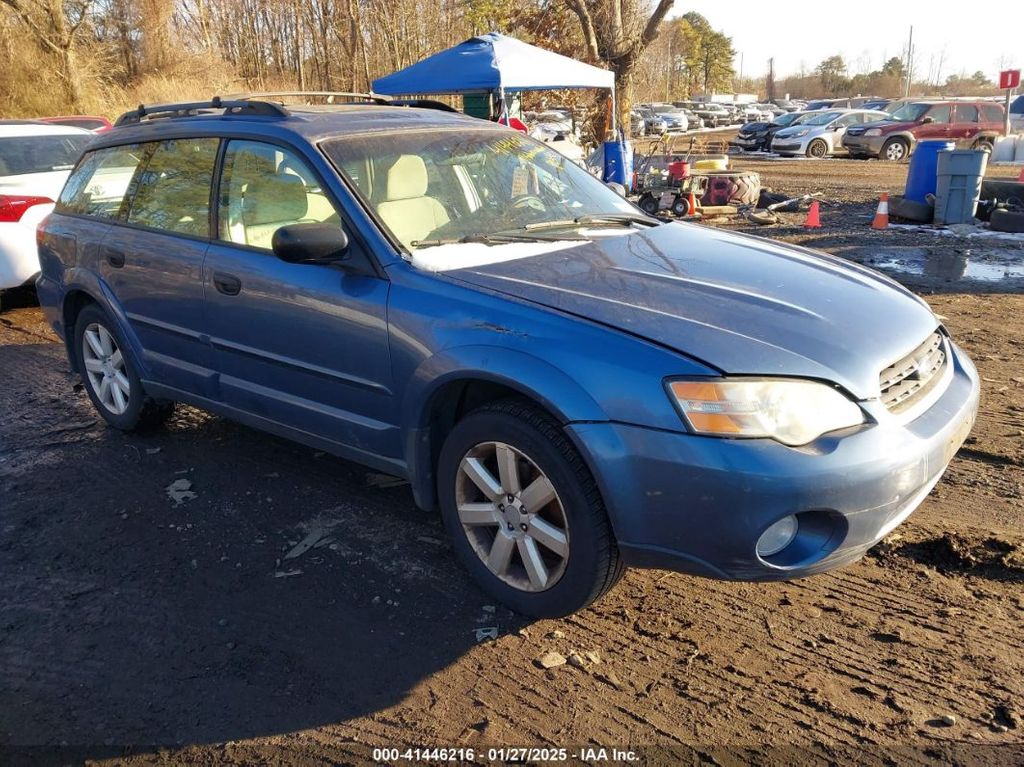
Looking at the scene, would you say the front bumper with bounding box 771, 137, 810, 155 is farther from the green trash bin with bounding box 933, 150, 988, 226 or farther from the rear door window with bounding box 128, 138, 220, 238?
the rear door window with bounding box 128, 138, 220, 238

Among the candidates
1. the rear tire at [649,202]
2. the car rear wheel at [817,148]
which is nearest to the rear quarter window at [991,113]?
the car rear wheel at [817,148]

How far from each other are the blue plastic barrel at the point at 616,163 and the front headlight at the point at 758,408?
11.0 m

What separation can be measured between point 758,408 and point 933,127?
25.3 metres

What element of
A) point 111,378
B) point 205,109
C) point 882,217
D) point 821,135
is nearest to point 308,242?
point 205,109

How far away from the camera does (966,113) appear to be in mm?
23906

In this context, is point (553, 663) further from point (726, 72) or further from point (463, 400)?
point (726, 72)

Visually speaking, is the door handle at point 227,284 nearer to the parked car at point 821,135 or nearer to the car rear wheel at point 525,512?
the car rear wheel at point 525,512

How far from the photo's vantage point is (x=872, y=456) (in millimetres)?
2488

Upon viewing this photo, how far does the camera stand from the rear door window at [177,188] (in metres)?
3.98

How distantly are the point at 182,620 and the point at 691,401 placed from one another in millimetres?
2077

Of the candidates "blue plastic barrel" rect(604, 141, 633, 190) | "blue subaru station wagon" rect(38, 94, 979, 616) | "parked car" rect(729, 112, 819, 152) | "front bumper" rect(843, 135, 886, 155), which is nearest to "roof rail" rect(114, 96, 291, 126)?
"blue subaru station wagon" rect(38, 94, 979, 616)

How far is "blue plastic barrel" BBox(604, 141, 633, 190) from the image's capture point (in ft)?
43.0

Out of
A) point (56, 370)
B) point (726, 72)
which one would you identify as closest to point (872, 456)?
point (56, 370)

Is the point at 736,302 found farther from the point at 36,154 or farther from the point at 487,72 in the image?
the point at 487,72
